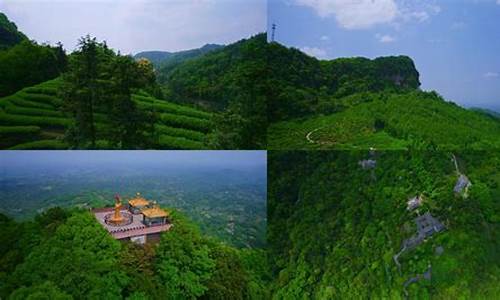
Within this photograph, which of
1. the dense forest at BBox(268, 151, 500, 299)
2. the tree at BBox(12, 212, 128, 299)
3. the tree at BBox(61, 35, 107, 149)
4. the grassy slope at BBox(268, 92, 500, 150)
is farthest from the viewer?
the grassy slope at BBox(268, 92, 500, 150)

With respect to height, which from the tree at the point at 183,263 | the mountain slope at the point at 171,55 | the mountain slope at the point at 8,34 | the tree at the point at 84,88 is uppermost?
the mountain slope at the point at 8,34

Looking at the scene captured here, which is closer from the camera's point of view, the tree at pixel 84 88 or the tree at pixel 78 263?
the tree at pixel 78 263

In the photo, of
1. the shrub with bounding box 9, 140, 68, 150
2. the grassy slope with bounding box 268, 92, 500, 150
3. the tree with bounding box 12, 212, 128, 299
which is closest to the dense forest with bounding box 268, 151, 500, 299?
the grassy slope with bounding box 268, 92, 500, 150

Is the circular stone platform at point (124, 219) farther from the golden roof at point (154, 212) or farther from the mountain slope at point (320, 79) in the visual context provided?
the mountain slope at point (320, 79)

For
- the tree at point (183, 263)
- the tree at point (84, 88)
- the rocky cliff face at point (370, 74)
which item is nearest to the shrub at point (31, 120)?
the tree at point (84, 88)

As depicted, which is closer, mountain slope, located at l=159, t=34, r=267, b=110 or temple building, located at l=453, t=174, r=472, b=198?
temple building, located at l=453, t=174, r=472, b=198

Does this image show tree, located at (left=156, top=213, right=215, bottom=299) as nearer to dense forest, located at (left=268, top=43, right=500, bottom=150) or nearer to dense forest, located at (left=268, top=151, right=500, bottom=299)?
dense forest, located at (left=268, top=151, right=500, bottom=299)
